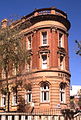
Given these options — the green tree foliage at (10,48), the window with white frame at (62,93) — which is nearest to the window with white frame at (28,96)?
the window with white frame at (62,93)

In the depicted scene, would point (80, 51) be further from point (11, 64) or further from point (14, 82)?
point (14, 82)

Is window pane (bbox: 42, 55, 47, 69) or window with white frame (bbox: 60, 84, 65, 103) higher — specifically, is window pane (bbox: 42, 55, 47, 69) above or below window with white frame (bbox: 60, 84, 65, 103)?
above

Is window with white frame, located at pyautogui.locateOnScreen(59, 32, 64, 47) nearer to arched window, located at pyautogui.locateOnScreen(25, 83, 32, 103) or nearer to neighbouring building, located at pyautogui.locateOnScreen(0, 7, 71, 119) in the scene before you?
neighbouring building, located at pyautogui.locateOnScreen(0, 7, 71, 119)

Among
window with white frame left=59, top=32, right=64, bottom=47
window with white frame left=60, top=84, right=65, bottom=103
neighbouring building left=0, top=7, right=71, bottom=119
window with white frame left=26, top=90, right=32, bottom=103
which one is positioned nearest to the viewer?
neighbouring building left=0, top=7, right=71, bottom=119

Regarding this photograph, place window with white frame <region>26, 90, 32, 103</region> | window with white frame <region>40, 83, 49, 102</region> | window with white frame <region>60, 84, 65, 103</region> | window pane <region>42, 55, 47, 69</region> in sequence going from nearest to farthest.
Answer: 1. window with white frame <region>40, 83, 49, 102</region>
2. window with white frame <region>60, 84, 65, 103</region>
3. window with white frame <region>26, 90, 32, 103</region>
4. window pane <region>42, 55, 47, 69</region>

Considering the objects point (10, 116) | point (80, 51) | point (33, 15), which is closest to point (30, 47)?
point (33, 15)

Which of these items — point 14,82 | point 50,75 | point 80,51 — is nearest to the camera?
point 80,51

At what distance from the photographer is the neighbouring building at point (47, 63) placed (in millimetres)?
36219

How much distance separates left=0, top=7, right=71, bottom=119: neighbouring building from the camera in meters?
36.2

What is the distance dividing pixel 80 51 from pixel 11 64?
30.0ft

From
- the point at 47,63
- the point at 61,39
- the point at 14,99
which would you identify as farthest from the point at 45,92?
the point at 61,39

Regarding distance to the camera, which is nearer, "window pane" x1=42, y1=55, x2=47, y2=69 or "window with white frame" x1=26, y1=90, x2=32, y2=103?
"window with white frame" x1=26, y1=90, x2=32, y2=103

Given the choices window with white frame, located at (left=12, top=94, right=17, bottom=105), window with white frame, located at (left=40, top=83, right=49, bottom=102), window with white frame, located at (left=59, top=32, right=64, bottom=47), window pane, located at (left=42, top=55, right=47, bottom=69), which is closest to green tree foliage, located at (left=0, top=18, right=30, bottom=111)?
window pane, located at (left=42, top=55, right=47, bottom=69)

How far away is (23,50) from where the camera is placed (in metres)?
31.5
